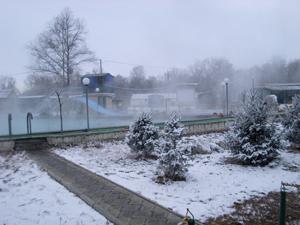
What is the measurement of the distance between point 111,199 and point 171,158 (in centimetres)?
142

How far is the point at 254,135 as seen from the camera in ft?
20.9

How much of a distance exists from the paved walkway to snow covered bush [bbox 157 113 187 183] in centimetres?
94

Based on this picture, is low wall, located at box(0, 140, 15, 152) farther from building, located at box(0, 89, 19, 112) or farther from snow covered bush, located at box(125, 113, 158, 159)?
building, located at box(0, 89, 19, 112)

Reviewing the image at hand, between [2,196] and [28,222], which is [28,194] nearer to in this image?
[2,196]

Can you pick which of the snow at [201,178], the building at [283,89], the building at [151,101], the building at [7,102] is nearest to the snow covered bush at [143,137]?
the snow at [201,178]

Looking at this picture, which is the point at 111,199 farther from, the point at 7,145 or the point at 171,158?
the point at 7,145

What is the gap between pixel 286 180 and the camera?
5156mm

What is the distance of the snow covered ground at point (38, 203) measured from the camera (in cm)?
350

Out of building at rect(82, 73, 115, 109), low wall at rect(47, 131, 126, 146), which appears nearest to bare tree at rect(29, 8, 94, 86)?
building at rect(82, 73, 115, 109)

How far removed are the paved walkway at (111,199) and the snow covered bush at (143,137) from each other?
5.19ft

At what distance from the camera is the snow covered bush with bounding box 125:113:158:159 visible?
696 cm

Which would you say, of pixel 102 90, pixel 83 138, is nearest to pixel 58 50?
pixel 102 90

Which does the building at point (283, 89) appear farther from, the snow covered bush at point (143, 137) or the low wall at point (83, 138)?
the snow covered bush at point (143, 137)

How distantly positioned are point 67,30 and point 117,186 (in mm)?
20368
